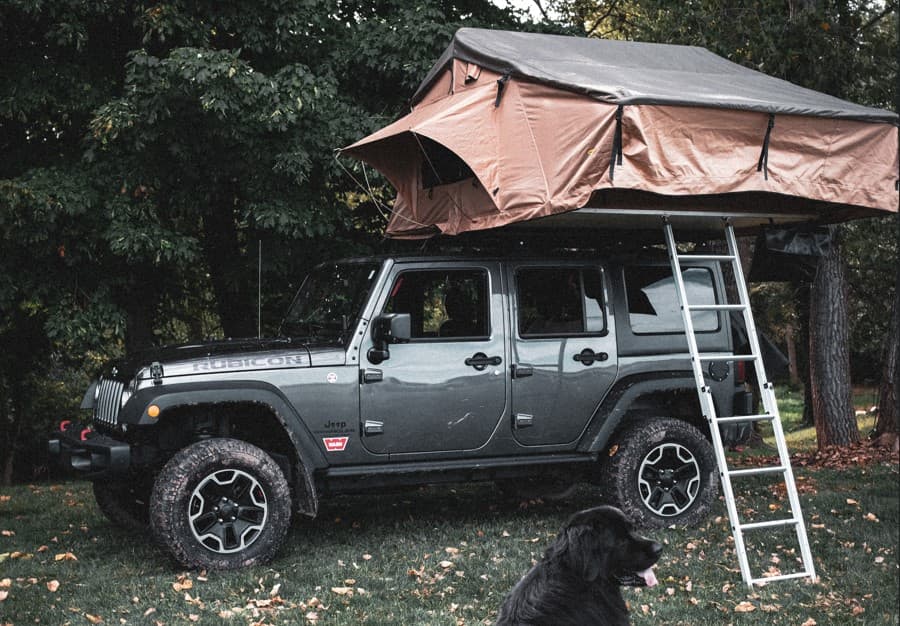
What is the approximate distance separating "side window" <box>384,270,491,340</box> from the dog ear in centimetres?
358

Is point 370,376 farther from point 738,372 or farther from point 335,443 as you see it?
point 738,372

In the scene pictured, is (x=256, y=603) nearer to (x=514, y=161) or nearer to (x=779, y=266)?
(x=514, y=161)

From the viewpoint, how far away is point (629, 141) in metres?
6.29

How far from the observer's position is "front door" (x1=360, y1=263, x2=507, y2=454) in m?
7.09

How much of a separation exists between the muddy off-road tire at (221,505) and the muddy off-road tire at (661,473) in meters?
2.50

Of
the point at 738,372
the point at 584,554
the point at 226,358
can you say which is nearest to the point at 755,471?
the point at 738,372

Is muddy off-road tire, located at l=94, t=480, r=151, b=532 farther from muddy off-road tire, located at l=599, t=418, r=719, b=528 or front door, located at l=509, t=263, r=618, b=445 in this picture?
muddy off-road tire, located at l=599, t=418, r=719, b=528

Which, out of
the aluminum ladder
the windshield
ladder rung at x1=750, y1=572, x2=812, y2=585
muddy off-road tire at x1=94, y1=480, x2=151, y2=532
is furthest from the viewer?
muddy off-road tire at x1=94, y1=480, x2=151, y2=532

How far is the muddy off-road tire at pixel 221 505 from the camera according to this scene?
6.43m

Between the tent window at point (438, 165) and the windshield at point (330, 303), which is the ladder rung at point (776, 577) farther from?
the tent window at point (438, 165)

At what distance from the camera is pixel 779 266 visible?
7.90 m

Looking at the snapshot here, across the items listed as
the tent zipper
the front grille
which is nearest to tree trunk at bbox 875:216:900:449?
the tent zipper

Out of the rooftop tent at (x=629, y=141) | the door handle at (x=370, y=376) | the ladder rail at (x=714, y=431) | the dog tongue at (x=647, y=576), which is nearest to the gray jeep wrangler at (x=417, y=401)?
the door handle at (x=370, y=376)

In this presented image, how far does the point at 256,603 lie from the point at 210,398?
1456mm
